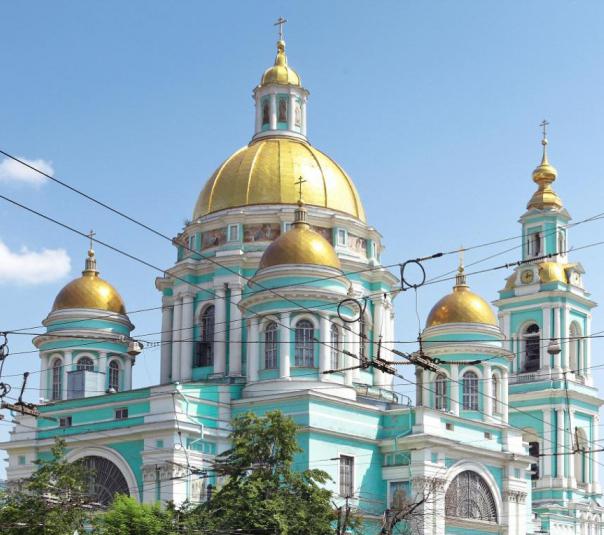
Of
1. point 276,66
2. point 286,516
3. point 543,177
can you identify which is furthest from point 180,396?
point 543,177

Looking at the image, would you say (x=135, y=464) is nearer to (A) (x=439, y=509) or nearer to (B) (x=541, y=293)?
(A) (x=439, y=509)

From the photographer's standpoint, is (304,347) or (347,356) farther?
(347,356)

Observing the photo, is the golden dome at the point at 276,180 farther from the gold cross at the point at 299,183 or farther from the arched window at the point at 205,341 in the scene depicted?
the arched window at the point at 205,341

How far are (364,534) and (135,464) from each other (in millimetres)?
7283

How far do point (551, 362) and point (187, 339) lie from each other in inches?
642

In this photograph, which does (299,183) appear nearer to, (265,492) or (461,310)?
(461,310)

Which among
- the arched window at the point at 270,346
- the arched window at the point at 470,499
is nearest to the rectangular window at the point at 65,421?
the arched window at the point at 270,346

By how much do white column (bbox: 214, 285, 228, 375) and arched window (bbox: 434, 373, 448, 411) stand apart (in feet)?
24.3

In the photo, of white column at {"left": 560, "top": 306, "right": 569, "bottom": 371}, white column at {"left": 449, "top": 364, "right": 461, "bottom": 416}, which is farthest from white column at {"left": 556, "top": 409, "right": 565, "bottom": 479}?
white column at {"left": 449, "top": 364, "right": 461, "bottom": 416}

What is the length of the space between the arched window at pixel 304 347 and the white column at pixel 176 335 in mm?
7543

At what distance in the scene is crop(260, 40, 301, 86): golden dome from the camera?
5825cm

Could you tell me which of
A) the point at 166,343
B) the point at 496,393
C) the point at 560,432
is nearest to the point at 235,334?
the point at 166,343

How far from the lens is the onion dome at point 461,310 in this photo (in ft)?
171

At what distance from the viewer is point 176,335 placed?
53.7 meters
